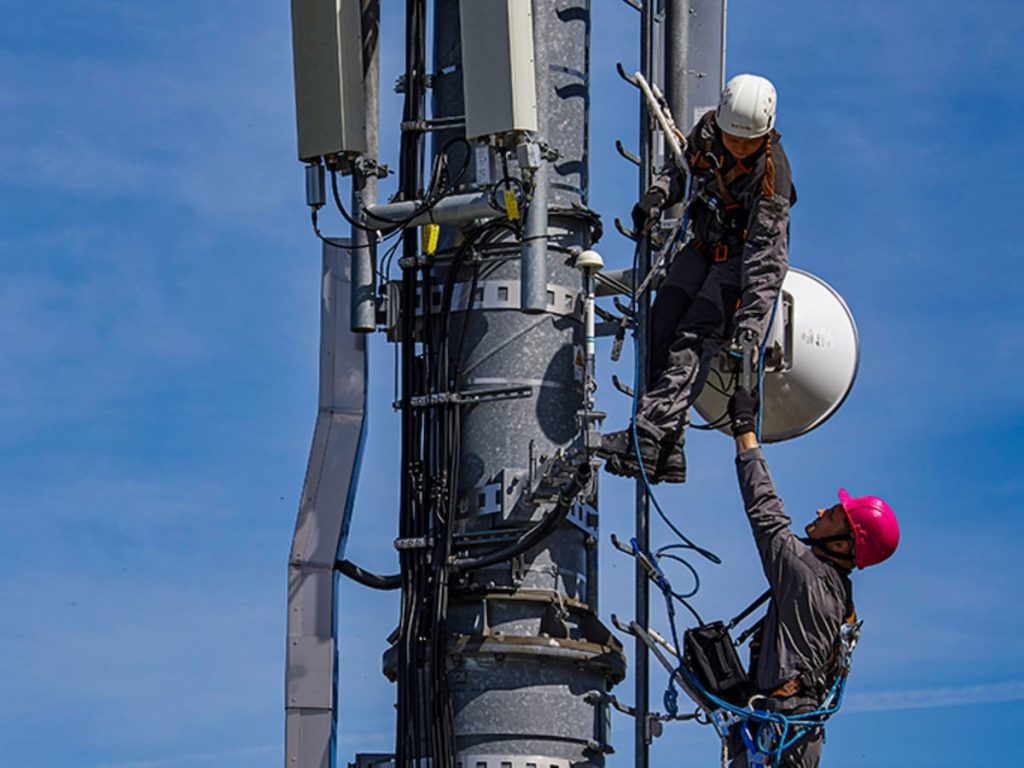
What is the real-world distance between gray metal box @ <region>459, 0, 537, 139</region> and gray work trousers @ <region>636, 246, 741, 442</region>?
1.47 meters

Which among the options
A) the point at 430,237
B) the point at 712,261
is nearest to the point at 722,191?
the point at 712,261

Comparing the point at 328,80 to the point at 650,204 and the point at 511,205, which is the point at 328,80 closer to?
the point at 511,205

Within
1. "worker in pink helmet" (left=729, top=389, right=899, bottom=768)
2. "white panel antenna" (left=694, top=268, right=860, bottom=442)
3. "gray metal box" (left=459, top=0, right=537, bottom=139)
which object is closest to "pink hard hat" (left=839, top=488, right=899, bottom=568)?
"worker in pink helmet" (left=729, top=389, right=899, bottom=768)

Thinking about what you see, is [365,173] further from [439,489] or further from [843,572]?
[843,572]

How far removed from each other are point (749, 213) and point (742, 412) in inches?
53.1

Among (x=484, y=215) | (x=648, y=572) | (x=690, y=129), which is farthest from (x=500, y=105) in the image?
(x=648, y=572)

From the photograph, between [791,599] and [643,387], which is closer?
[791,599]

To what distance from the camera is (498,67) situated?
17.0 meters

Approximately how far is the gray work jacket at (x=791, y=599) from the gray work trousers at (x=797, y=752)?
36cm

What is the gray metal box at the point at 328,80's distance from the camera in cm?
1773

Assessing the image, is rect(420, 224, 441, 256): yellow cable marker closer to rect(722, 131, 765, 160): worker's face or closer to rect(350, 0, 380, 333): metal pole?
rect(350, 0, 380, 333): metal pole

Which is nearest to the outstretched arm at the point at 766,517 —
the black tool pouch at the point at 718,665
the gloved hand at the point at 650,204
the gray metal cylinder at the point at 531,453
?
the black tool pouch at the point at 718,665

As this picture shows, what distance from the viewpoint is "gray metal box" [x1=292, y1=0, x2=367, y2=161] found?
17734 mm

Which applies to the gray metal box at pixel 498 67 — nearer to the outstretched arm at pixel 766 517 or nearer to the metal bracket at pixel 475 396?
the metal bracket at pixel 475 396
